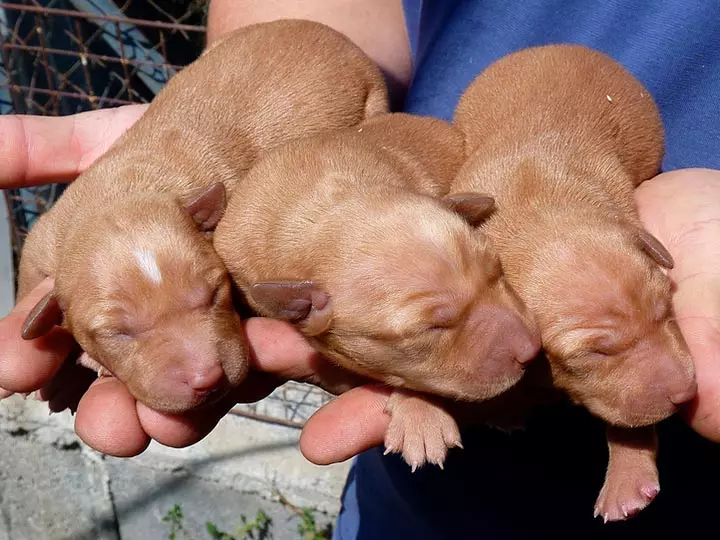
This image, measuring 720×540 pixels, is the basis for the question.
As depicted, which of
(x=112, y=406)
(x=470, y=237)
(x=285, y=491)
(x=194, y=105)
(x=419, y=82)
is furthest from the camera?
(x=285, y=491)

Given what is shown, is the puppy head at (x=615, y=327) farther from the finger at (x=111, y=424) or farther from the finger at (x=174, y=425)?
the finger at (x=111, y=424)

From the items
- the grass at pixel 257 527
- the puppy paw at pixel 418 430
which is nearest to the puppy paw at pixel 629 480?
the puppy paw at pixel 418 430

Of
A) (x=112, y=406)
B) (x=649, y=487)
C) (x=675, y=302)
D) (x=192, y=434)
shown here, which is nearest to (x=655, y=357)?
(x=675, y=302)

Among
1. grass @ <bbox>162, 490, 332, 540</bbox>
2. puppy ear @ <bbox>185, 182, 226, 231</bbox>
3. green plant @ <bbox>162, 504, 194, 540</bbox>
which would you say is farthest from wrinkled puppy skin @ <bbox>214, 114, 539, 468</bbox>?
green plant @ <bbox>162, 504, 194, 540</bbox>

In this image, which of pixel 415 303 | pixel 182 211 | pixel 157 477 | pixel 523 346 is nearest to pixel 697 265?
pixel 523 346

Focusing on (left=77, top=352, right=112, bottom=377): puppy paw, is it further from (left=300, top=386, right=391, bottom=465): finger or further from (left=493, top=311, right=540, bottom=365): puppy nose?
(left=493, top=311, right=540, bottom=365): puppy nose

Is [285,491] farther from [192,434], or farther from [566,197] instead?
[566,197]

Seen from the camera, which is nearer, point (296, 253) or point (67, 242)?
point (296, 253)
